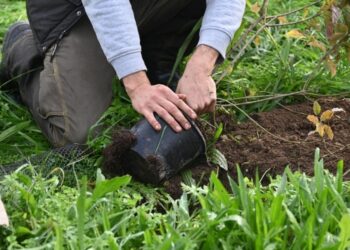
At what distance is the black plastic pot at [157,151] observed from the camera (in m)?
2.89

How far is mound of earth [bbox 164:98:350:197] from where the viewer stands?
304 cm

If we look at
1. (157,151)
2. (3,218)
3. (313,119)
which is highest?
(3,218)

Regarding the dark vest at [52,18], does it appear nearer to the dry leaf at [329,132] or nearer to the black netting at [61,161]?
the black netting at [61,161]

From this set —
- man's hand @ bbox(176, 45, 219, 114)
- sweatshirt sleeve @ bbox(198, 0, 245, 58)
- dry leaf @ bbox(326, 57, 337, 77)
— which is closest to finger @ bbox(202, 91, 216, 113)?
man's hand @ bbox(176, 45, 219, 114)

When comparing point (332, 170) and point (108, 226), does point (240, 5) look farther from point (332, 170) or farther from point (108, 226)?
point (108, 226)

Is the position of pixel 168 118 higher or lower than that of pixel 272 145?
higher

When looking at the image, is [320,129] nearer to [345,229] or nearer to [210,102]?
[210,102]

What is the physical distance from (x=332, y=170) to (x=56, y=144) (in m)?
1.04

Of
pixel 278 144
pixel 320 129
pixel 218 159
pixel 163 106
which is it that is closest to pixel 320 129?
pixel 320 129

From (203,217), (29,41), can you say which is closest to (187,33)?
(29,41)

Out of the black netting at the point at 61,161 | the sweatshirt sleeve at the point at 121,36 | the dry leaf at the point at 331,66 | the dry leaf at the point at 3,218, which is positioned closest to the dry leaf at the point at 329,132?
the dry leaf at the point at 331,66

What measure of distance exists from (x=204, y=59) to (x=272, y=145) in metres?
0.41

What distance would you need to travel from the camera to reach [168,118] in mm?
2881

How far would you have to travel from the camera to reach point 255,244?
2156mm
